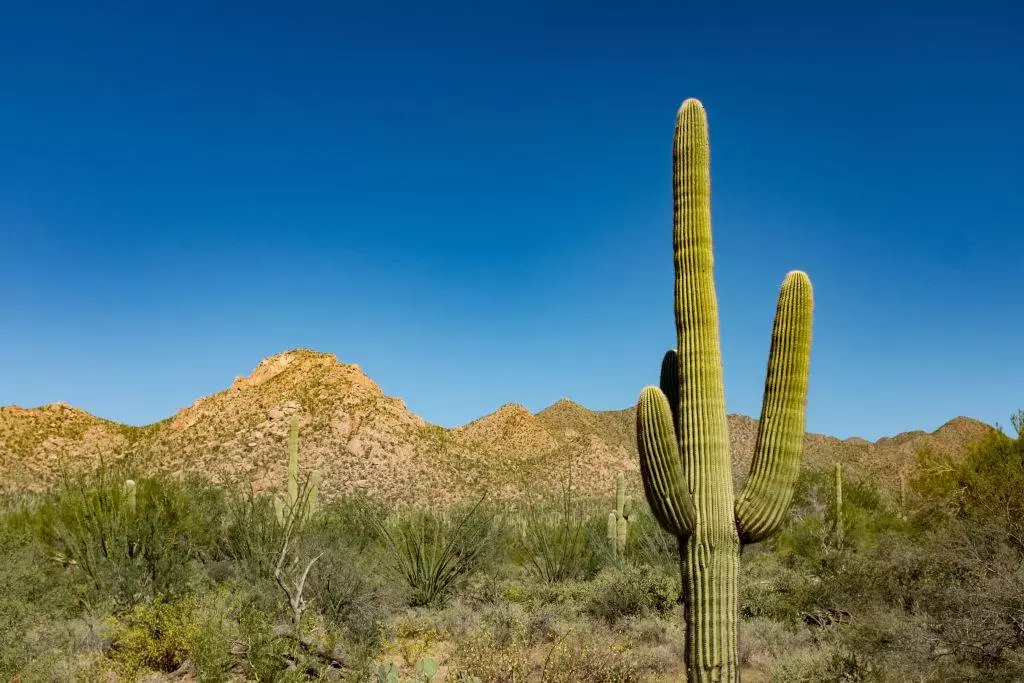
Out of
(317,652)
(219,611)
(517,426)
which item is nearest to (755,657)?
(317,652)

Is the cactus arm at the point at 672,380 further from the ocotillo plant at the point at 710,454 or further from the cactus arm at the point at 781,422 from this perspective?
the cactus arm at the point at 781,422

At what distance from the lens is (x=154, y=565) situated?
1201 cm

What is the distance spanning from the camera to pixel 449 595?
14.0 m

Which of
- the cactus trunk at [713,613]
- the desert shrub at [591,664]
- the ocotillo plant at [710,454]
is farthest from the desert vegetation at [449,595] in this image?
the ocotillo plant at [710,454]

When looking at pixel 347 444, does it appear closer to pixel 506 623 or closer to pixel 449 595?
pixel 449 595

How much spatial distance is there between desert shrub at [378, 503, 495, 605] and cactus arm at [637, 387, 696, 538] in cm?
788

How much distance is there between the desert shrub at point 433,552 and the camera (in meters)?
13.8

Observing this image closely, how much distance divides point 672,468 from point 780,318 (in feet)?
5.48

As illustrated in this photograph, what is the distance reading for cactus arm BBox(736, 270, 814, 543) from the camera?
21.8 ft

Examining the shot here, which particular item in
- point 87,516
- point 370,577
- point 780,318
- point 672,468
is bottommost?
point 370,577

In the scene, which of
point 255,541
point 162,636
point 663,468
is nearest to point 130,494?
point 255,541

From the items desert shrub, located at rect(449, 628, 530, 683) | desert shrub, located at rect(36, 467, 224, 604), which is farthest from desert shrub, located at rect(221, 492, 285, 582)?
desert shrub, located at rect(449, 628, 530, 683)

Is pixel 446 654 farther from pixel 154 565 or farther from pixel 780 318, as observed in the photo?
pixel 780 318

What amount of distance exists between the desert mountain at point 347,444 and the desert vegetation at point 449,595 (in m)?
18.9
